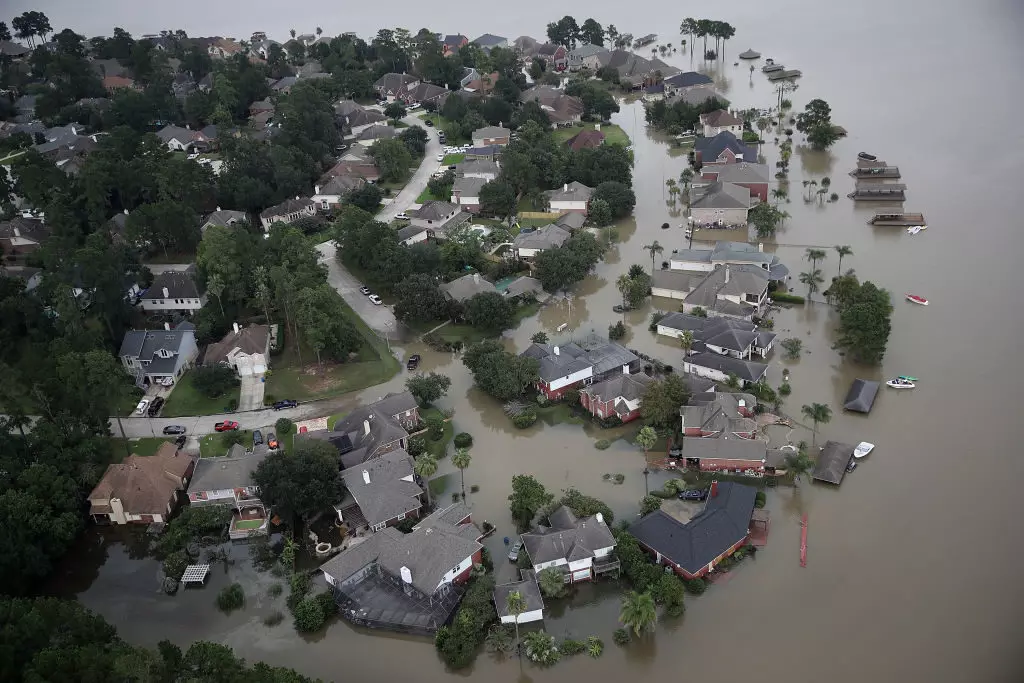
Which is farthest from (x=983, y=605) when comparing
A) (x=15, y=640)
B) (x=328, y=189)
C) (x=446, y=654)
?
(x=328, y=189)

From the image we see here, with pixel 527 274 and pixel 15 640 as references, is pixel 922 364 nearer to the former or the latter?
pixel 527 274

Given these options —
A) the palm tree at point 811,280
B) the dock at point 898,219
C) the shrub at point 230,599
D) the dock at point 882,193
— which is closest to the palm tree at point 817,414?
the palm tree at point 811,280

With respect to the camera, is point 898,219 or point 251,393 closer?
point 251,393

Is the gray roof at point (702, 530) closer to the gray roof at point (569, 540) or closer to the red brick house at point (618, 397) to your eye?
the gray roof at point (569, 540)

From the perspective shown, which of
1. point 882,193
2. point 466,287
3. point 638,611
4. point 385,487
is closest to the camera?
point 638,611

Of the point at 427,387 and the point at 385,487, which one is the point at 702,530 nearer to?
the point at 385,487

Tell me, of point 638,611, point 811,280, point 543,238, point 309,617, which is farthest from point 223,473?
point 811,280

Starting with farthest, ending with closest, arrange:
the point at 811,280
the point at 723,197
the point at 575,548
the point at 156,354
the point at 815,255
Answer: the point at 723,197, the point at 815,255, the point at 811,280, the point at 156,354, the point at 575,548

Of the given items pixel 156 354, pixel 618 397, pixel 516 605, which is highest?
pixel 156 354
